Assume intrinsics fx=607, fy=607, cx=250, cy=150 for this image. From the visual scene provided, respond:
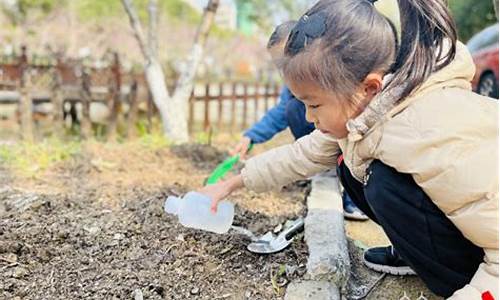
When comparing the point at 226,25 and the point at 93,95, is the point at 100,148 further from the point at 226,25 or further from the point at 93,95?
the point at 226,25

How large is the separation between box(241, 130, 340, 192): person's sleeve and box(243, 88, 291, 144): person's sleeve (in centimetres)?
96

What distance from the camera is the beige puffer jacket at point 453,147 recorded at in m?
1.34

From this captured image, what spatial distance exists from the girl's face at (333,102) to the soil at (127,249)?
0.59 meters

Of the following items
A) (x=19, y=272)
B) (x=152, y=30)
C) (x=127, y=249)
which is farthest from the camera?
(x=152, y=30)

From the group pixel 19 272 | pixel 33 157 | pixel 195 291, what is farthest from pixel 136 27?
pixel 195 291

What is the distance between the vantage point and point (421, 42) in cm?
147

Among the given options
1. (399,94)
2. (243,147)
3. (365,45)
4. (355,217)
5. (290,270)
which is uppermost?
Answer: (365,45)

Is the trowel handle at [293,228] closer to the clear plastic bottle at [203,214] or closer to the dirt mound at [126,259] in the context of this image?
the dirt mound at [126,259]

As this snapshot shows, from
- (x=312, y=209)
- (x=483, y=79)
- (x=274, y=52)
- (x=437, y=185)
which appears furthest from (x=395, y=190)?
(x=483, y=79)

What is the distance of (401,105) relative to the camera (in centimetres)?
147

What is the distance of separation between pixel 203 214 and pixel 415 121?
3.02 ft

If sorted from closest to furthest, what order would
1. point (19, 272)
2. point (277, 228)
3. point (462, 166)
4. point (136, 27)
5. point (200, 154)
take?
point (462, 166)
point (19, 272)
point (277, 228)
point (200, 154)
point (136, 27)

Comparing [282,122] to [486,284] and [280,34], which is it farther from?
[486,284]

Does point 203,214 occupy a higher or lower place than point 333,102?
lower
